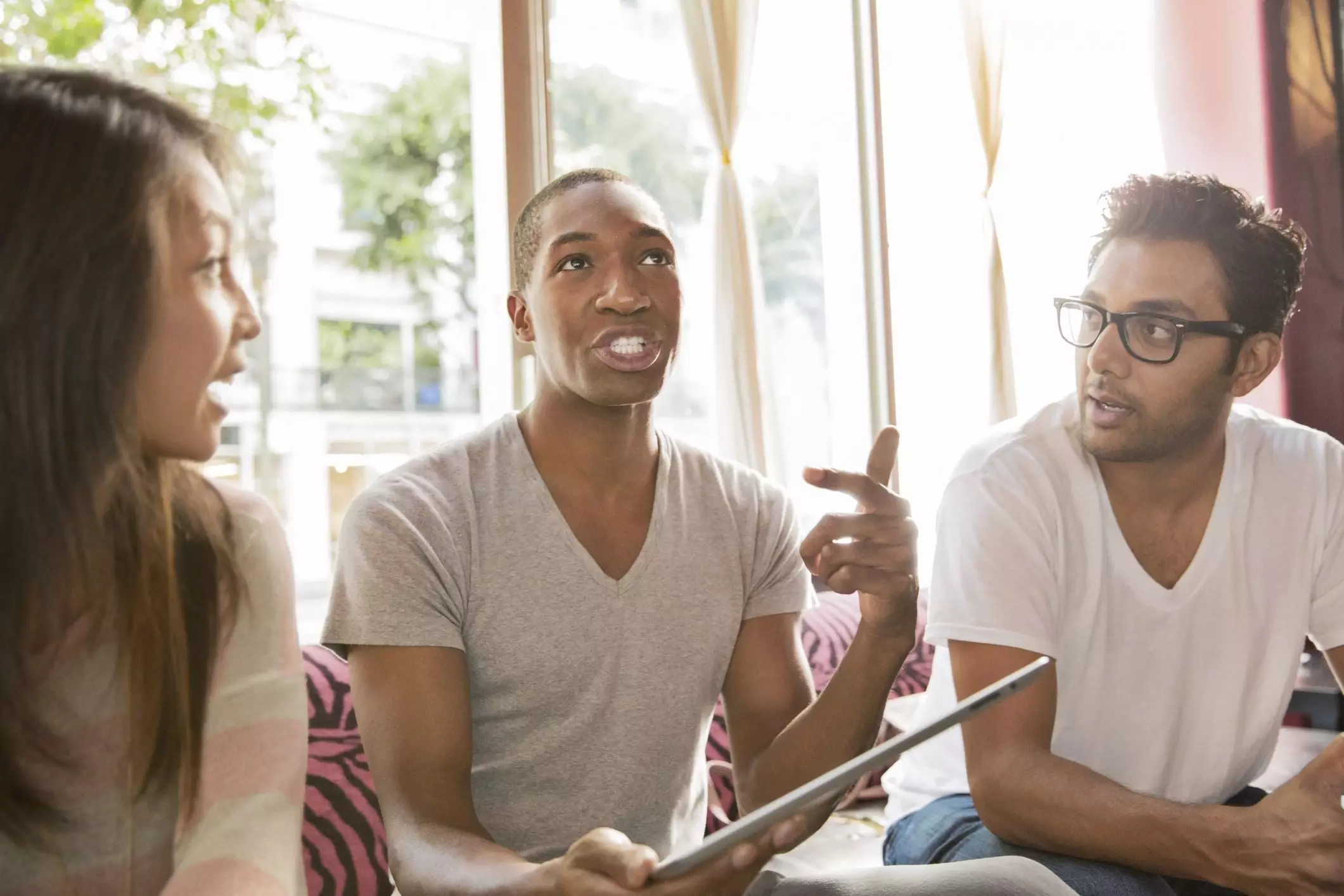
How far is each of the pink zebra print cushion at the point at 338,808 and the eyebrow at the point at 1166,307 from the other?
128 centimetres

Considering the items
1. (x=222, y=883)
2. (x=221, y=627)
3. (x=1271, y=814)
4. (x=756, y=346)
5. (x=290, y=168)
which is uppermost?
(x=290, y=168)

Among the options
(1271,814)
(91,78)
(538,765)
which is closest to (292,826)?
(538,765)

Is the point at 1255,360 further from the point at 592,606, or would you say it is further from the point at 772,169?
the point at 772,169

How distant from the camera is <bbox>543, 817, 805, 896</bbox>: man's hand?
965 mm

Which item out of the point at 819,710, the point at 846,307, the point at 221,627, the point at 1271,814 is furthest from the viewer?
the point at 846,307

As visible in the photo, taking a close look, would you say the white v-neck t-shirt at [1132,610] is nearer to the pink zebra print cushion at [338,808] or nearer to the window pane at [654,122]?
the pink zebra print cushion at [338,808]

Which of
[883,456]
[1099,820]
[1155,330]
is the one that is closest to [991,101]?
[1155,330]

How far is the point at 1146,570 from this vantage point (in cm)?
161

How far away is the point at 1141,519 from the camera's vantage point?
163 centimetres

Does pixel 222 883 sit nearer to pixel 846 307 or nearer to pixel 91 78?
pixel 91 78

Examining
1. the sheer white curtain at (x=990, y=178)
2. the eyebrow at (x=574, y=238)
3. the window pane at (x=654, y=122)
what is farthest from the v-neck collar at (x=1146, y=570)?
the sheer white curtain at (x=990, y=178)

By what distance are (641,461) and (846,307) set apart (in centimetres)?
204

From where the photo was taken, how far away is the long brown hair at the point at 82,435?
883mm

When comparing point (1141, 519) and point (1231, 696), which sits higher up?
point (1141, 519)
